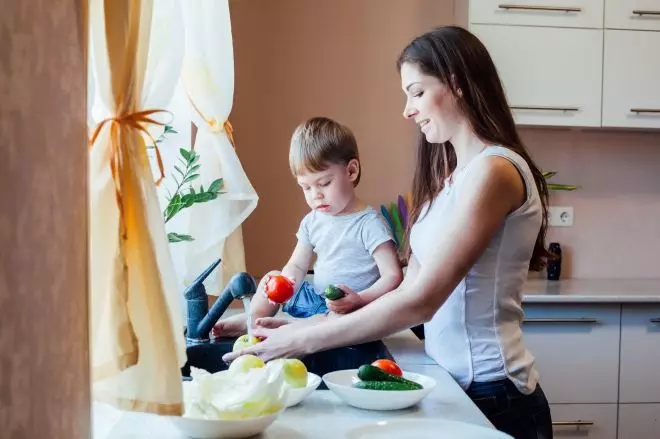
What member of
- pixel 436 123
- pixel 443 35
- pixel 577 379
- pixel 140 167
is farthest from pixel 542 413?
pixel 577 379

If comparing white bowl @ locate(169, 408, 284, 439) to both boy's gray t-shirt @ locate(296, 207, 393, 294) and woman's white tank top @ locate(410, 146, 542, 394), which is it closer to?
woman's white tank top @ locate(410, 146, 542, 394)

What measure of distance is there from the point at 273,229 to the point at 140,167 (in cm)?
219

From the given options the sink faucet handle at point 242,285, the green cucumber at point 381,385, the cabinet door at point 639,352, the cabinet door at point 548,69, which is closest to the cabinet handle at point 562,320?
the cabinet door at point 639,352

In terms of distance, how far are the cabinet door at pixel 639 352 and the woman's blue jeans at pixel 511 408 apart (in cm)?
143

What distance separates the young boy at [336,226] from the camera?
1.97 meters

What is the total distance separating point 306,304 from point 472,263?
2.61ft

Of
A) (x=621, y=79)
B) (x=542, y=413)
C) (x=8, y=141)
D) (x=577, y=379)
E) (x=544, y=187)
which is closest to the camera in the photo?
(x=8, y=141)

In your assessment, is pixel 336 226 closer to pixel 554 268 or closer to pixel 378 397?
pixel 378 397

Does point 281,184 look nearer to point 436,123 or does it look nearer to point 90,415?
point 436,123

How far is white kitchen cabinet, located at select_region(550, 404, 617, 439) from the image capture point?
8.97ft

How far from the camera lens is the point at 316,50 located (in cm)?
316

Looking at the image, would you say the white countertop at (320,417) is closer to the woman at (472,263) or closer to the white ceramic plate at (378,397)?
the white ceramic plate at (378,397)

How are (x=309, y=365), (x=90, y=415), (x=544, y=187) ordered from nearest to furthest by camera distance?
(x=90, y=415)
(x=544, y=187)
(x=309, y=365)

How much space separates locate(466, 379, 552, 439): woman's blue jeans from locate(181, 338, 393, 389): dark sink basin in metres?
0.29
